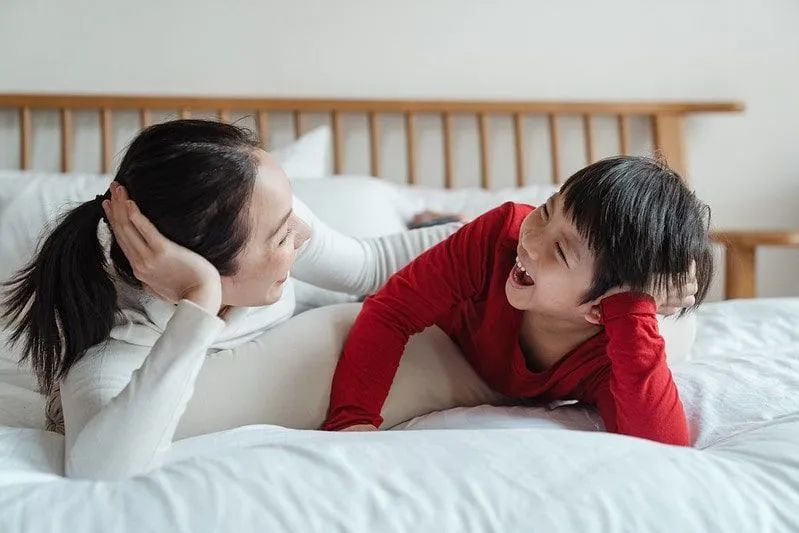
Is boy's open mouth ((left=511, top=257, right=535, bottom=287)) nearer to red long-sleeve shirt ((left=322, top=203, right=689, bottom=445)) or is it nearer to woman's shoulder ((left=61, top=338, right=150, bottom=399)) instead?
red long-sleeve shirt ((left=322, top=203, right=689, bottom=445))

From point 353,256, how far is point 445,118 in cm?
88

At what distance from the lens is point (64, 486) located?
2.22ft

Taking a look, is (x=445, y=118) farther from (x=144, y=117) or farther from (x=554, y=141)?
(x=144, y=117)

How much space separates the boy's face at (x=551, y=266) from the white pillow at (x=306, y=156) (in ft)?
2.78

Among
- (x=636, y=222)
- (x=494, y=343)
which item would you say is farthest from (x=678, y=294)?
(x=494, y=343)

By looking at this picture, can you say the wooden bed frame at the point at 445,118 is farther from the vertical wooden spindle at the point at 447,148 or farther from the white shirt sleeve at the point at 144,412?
the white shirt sleeve at the point at 144,412

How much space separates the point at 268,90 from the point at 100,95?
381mm

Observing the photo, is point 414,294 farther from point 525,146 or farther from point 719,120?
point 719,120

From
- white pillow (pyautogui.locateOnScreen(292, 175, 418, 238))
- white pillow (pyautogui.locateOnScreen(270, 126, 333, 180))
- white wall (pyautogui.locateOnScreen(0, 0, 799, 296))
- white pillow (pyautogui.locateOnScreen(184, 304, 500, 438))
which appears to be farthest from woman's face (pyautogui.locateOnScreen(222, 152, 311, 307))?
white wall (pyautogui.locateOnScreen(0, 0, 799, 296))

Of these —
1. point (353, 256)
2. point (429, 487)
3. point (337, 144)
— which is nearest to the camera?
point (429, 487)

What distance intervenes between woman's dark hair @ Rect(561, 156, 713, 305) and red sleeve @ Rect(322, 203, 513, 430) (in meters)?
0.17

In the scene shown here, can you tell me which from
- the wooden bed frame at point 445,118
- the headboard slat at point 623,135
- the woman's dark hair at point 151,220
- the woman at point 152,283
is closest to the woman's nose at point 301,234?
the woman at point 152,283

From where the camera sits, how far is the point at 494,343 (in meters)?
1.05

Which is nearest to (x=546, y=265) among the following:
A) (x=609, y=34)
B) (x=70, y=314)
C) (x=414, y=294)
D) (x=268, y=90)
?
(x=414, y=294)
